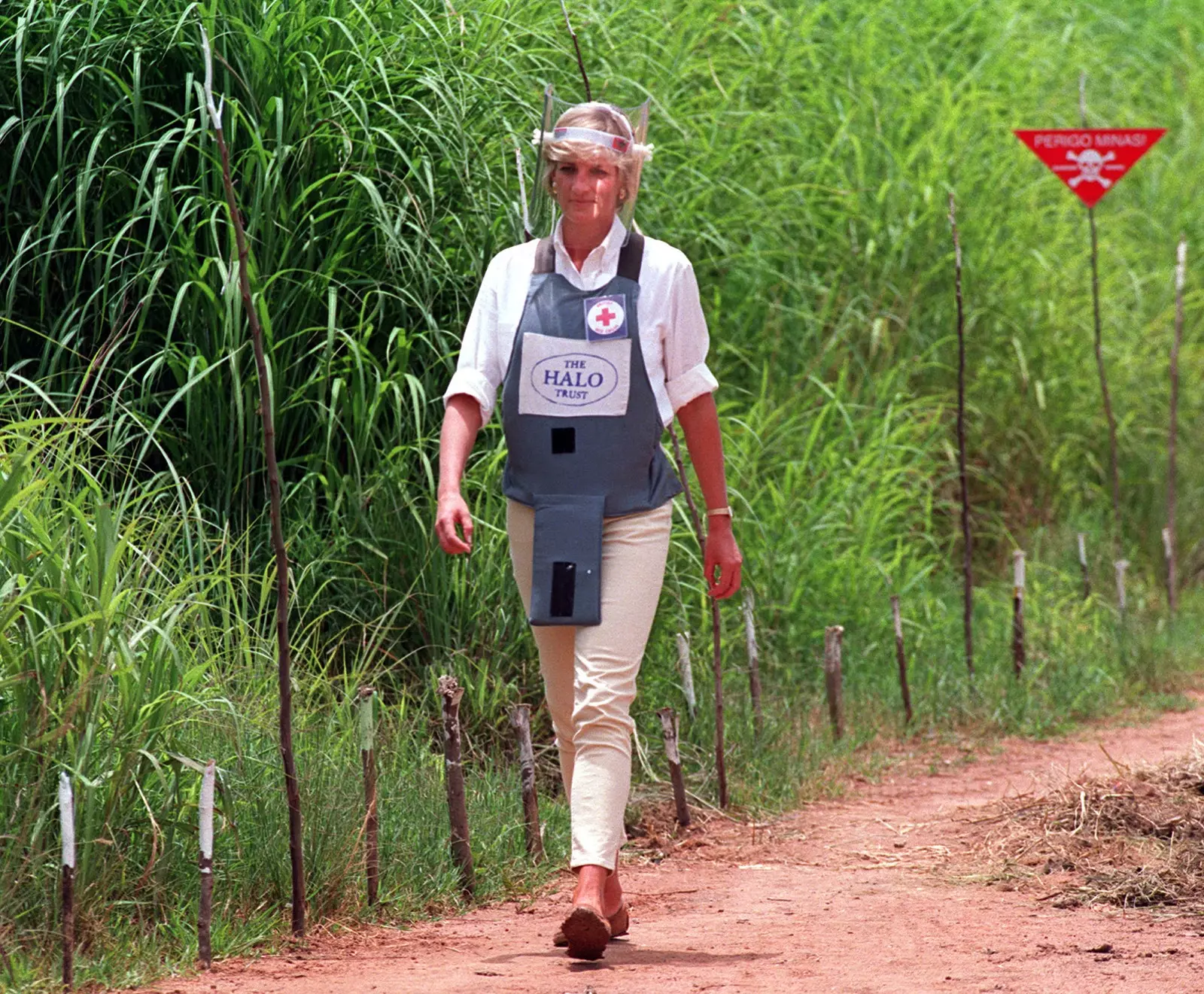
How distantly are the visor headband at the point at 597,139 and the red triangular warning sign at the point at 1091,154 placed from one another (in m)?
4.75

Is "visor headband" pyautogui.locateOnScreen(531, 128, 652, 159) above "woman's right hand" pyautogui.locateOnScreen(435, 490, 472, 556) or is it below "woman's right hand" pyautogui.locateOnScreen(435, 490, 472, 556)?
above

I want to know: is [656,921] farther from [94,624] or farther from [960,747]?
[960,747]

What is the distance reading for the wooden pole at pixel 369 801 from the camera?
12.4 feet

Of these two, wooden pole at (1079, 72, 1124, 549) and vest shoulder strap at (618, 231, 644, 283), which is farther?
wooden pole at (1079, 72, 1124, 549)

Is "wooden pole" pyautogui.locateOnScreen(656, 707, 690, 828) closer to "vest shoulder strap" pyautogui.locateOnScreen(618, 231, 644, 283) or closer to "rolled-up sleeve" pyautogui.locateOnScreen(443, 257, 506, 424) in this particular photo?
"rolled-up sleeve" pyautogui.locateOnScreen(443, 257, 506, 424)

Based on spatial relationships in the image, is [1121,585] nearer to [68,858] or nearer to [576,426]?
[576,426]

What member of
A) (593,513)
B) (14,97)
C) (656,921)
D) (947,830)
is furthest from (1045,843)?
(14,97)

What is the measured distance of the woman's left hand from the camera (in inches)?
147

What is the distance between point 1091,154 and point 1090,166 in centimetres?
6

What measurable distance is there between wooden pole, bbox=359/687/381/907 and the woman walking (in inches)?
16.8

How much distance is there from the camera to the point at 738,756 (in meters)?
5.32

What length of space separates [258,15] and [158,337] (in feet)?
3.55

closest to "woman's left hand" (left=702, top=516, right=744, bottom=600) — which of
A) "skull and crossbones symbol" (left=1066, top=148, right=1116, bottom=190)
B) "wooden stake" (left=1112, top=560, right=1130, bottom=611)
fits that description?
"wooden stake" (left=1112, top=560, right=1130, bottom=611)

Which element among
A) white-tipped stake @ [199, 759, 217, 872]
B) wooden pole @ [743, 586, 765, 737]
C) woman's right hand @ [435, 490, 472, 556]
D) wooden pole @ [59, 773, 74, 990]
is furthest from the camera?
wooden pole @ [743, 586, 765, 737]
